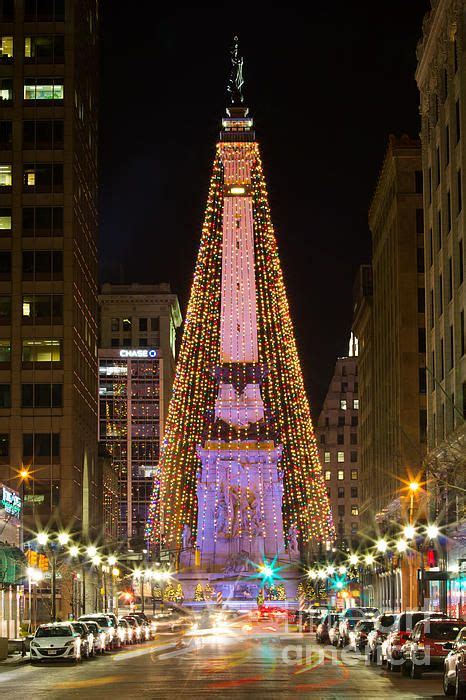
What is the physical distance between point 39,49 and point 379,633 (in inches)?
2540

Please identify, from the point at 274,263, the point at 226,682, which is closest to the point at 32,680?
the point at 226,682

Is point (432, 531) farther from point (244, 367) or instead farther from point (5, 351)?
point (244, 367)

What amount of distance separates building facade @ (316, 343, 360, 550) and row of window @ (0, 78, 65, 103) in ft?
317

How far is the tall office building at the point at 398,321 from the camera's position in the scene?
95.6 metres

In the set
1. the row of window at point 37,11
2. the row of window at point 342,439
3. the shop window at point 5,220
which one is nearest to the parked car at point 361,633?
the shop window at point 5,220

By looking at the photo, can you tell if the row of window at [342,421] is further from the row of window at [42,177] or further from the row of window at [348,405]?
the row of window at [42,177]

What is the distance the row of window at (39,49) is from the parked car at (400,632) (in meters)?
66.3

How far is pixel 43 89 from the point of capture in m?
95.6

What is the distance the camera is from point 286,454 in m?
148

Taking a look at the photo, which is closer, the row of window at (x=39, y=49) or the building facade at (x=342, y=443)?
the row of window at (x=39, y=49)

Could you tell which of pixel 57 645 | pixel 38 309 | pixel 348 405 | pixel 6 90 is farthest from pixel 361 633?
pixel 348 405

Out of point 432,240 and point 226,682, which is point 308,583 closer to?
point 432,240

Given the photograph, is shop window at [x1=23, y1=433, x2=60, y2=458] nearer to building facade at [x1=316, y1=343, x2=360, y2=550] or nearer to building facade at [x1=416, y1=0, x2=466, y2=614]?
building facade at [x1=416, y1=0, x2=466, y2=614]

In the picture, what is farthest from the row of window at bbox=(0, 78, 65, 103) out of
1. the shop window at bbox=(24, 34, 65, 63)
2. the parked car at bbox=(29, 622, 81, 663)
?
the parked car at bbox=(29, 622, 81, 663)
